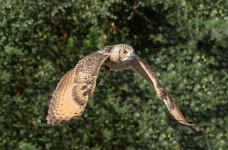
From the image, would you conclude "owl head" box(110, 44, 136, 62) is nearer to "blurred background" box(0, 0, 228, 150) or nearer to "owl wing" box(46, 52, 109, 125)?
"owl wing" box(46, 52, 109, 125)

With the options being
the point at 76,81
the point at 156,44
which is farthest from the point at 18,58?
the point at 76,81

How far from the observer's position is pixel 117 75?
265 inches

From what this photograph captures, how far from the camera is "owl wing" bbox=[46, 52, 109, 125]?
3369 millimetres

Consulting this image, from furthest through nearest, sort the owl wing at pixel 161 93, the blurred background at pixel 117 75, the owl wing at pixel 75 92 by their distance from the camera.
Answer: the blurred background at pixel 117 75 → the owl wing at pixel 161 93 → the owl wing at pixel 75 92

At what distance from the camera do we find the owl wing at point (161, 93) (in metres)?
3.57

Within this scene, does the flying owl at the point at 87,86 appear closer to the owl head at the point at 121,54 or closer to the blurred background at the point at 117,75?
the owl head at the point at 121,54

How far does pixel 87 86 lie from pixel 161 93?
0.38m

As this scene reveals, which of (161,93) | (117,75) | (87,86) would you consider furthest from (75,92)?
(117,75)

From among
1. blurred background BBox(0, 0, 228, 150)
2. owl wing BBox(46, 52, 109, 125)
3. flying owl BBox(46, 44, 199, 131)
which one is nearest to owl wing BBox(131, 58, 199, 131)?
flying owl BBox(46, 44, 199, 131)

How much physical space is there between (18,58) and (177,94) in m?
1.39

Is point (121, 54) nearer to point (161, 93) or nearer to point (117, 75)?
point (161, 93)

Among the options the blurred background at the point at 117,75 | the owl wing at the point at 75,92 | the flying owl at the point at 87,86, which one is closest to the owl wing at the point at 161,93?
the flying owl at the point at 87,86

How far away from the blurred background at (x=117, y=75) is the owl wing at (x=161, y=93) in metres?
2.37

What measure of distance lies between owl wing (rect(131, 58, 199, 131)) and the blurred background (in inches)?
93.4
